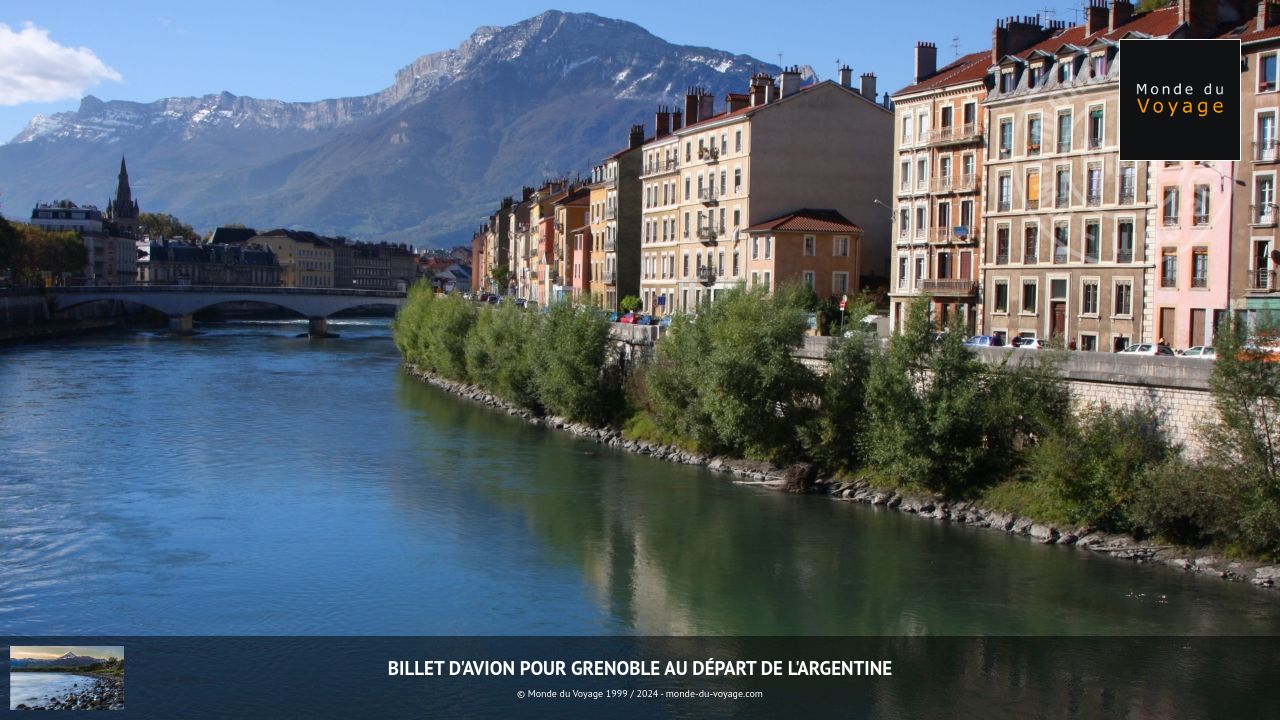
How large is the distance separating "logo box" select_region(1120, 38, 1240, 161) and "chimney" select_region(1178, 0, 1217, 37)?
263cm

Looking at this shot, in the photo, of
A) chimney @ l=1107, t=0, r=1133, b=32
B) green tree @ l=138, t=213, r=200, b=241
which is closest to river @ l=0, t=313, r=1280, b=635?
chimney @ l=1107, t=0, r=1133, b=32

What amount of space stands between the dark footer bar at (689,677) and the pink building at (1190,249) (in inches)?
732

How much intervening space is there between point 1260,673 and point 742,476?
58.9 feet

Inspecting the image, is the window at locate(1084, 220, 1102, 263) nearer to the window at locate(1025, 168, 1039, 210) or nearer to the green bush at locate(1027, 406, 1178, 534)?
the window at locate(1025, 168, 1039, 210)

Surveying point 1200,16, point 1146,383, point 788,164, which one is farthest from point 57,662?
point 788,164

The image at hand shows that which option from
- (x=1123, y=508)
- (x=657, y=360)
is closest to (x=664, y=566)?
(x=1123, y=508)

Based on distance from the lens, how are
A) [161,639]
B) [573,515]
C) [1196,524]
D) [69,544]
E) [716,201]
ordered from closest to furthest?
[161,639]
[1196,524]
[69,544]
[573,515]
[716,201]

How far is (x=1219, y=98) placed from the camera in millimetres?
34719

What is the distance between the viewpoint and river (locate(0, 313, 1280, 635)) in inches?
888

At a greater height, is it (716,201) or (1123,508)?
(716,201)

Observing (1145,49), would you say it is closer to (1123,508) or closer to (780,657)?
(1123,508)

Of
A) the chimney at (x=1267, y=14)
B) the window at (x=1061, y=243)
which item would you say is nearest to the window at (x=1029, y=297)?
the window at (x=1061, y=243)

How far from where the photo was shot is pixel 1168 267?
38.7 meters

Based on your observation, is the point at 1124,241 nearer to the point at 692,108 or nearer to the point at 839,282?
the point at 839,282
